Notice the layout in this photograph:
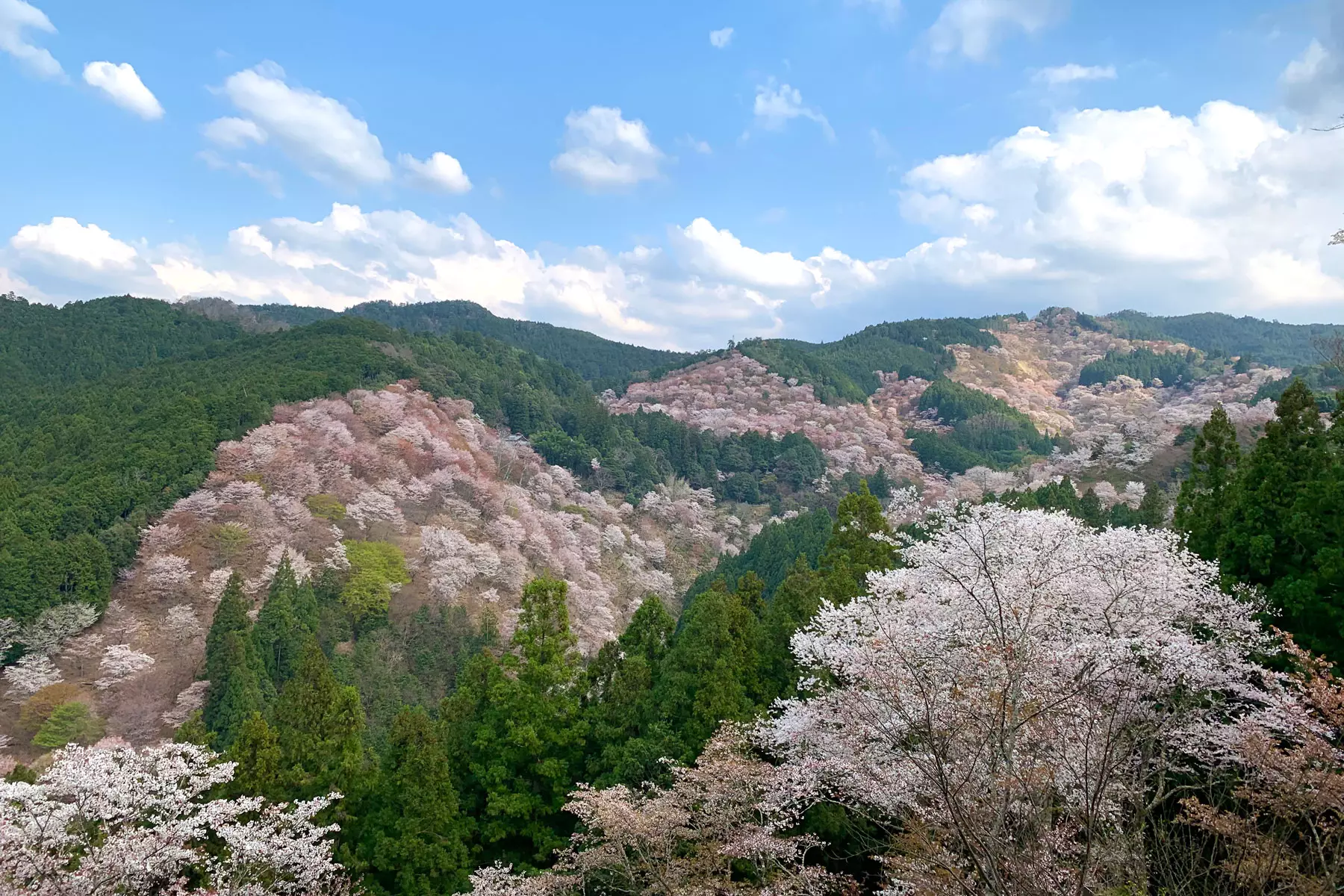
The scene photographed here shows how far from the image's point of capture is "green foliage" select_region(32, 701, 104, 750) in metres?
25.8

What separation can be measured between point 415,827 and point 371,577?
940 inches

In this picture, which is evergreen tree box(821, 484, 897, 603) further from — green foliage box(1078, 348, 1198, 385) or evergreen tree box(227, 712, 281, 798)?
green foliage box(1078, 348, 1198, 385)

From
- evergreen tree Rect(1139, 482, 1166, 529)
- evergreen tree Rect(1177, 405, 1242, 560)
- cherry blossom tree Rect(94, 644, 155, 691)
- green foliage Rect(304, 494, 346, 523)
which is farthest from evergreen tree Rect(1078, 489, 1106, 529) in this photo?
cherry blossom tree Rect(94, 644, 155, 691)

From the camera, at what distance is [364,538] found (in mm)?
41000

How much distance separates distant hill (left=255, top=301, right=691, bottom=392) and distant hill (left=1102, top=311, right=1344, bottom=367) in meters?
108

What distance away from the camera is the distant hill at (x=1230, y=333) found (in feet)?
486

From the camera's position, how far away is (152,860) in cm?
1227

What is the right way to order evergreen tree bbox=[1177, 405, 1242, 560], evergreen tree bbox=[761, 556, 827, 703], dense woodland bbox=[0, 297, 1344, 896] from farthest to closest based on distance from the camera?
1. evergreen tree bbox=[761, 556, 827, 703]
2. evergreen tree bbox=[1177, 405, 1242, 560]
3. dense woodland bbox=[0, 297, 1344, 896]

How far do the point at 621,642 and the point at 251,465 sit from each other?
30723mm

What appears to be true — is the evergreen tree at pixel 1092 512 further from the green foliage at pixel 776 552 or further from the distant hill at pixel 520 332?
the distant hill at pixel 520 332

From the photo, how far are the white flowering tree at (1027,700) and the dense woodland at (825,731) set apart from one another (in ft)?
0.23

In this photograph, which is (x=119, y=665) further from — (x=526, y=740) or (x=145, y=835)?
(x=526, y=740)

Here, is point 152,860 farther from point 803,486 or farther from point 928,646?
point 803,486

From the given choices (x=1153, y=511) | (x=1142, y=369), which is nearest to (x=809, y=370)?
(x=1142, y=369)
